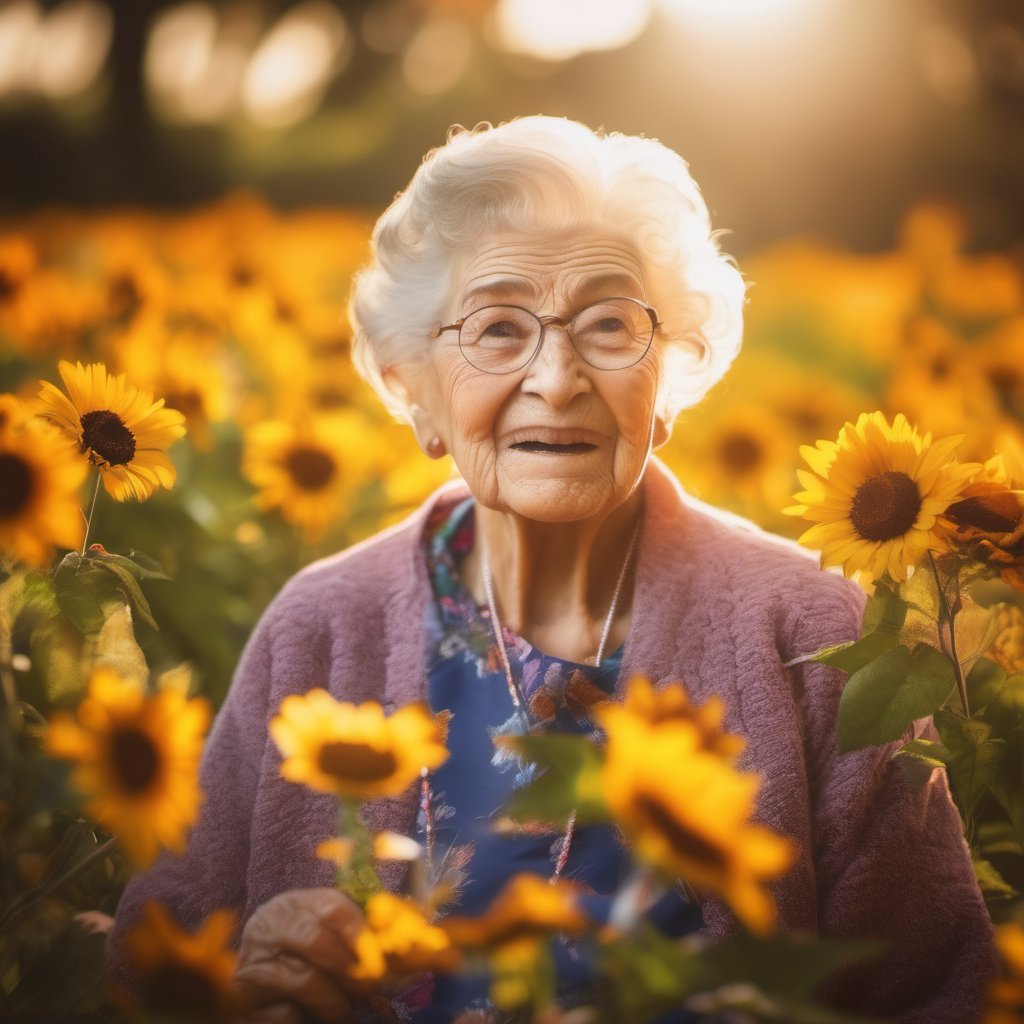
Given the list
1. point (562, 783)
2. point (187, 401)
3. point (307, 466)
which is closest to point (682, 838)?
point (562, 783)

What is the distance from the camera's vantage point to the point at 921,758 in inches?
58.5

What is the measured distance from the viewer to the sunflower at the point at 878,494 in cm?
139

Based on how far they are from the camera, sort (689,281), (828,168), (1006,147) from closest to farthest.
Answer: (689,281), (1006,147), (828,168)

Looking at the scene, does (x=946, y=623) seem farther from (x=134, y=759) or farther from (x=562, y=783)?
(x=134, y=759)

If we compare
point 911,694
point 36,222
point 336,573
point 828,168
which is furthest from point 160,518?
point 828,168

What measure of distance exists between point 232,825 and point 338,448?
1.24 m

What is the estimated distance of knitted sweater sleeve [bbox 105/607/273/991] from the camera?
169 centimetres

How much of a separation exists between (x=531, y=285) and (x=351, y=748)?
30.5 inches

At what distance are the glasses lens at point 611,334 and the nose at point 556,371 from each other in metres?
0.02

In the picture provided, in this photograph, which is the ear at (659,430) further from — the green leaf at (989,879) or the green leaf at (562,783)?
the green leaf at (562,783)

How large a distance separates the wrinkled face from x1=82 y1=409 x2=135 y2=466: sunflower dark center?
48 centimetres

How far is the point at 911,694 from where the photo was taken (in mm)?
1378

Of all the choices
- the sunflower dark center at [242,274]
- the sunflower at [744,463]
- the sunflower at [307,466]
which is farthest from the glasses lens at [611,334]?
the sunflower dark center at [242,274]

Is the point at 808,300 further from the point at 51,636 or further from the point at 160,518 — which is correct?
the point at 51,636
